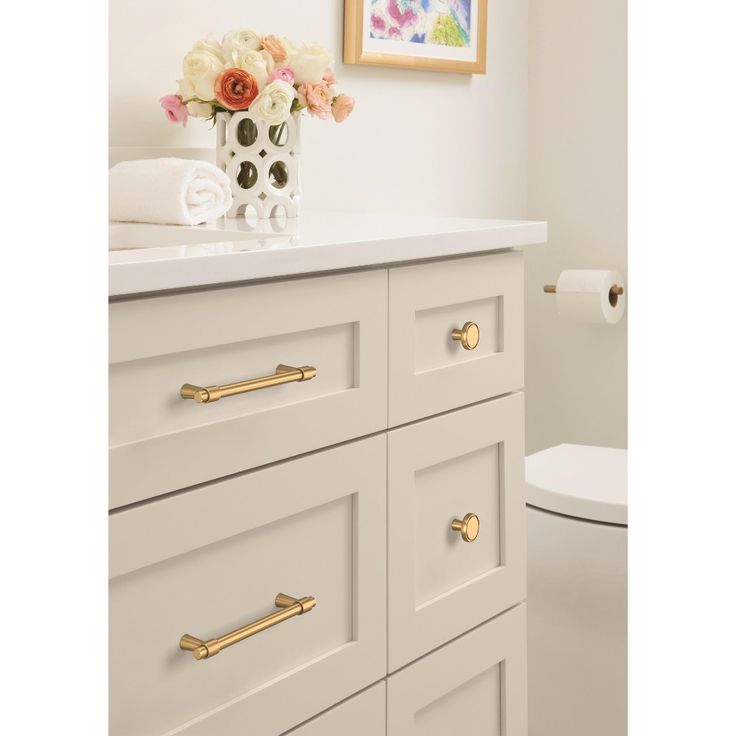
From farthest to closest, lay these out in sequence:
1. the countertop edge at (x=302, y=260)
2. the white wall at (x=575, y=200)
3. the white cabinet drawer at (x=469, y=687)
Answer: the white wall at (x=575, y=200)
the white cabinet drawer at (x=469, y=687)
the countertop edge at (x=302, y=260)

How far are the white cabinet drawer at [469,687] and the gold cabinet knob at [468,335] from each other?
340 millimetres

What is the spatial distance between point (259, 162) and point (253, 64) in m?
0.13

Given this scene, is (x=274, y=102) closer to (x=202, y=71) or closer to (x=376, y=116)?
(x=202, y=71)

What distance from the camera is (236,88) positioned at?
133cm

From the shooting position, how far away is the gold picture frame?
74.6 inches

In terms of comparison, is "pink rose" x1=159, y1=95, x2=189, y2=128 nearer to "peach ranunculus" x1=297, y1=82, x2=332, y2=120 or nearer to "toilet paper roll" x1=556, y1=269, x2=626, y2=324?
"peach ranunculus" x1=297, y1=82, x2=332, y2=120

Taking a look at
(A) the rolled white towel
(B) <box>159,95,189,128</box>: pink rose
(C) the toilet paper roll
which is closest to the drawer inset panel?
(A) the rolled white towel

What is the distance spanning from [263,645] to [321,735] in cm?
13

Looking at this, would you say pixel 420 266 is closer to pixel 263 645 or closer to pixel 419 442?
pixel 419 442

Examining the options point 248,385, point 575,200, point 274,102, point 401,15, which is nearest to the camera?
point 248,385

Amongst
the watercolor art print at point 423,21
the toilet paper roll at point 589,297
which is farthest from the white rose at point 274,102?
the toilet paper roll at point 589,297

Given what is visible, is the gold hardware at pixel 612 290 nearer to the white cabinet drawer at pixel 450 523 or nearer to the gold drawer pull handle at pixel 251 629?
the white cabinet drawer at pixel 450 523

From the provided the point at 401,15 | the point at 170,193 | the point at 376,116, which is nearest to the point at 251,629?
the point at 170,193

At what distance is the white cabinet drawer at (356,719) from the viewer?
3.22 ft
